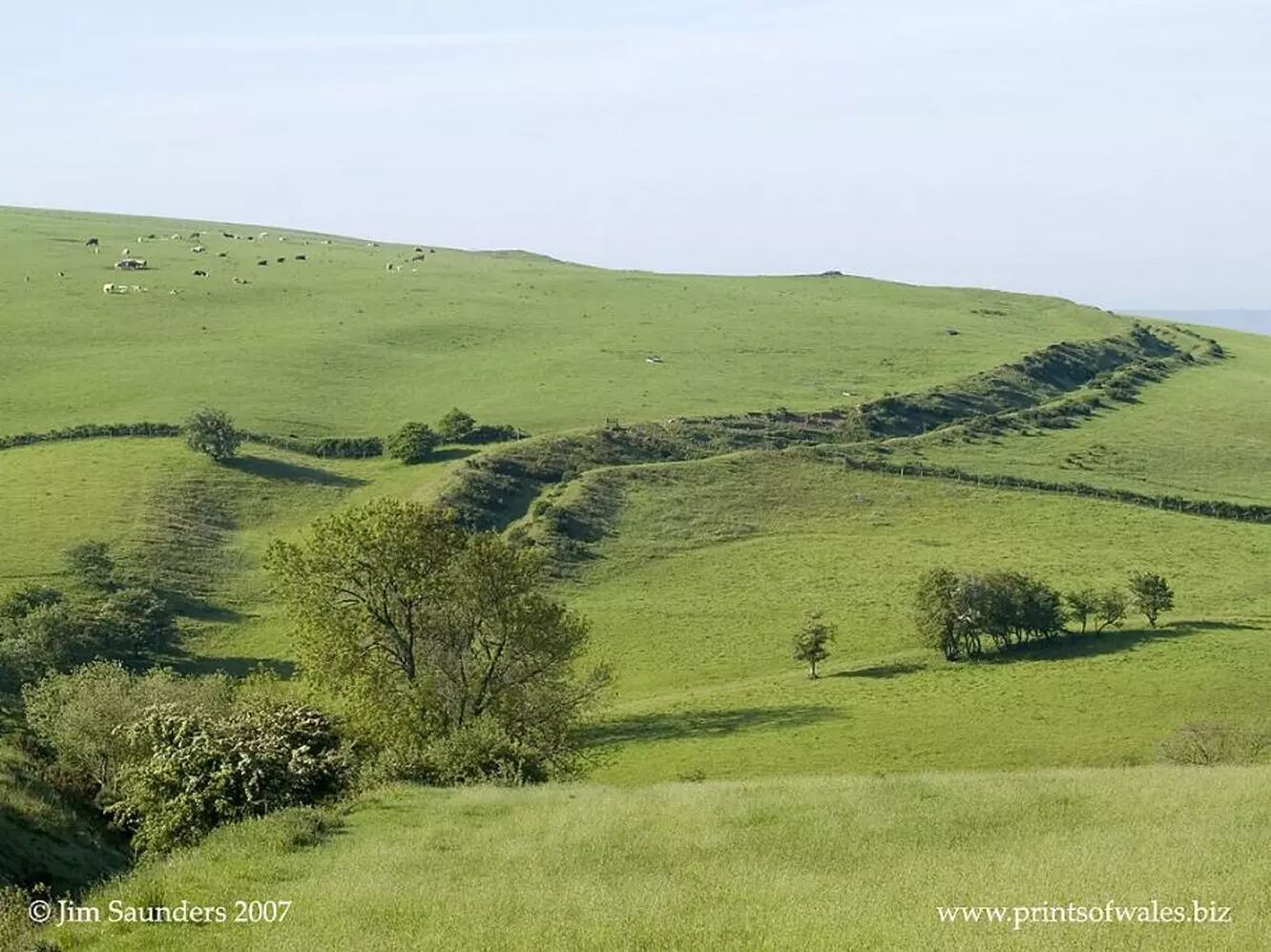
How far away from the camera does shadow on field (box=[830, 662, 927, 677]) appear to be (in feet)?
224

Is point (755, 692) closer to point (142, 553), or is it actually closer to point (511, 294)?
point (142, 553)

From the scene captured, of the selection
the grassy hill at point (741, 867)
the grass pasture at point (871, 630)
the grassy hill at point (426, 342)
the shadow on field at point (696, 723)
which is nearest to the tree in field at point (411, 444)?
the grassy hill at point (426, 342)

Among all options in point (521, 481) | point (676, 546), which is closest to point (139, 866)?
point (676, 546)

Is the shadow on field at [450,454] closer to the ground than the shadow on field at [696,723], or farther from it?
farther from it

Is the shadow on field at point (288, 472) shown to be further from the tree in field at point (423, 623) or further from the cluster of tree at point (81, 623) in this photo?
the tree in field at point (423, 623)

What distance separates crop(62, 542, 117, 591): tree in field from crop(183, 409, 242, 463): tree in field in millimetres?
21464

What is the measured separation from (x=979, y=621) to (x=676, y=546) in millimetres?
29602

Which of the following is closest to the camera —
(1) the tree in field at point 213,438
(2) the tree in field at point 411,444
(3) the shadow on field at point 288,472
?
(3) the shadow on field at point 288,472

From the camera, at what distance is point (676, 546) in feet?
311

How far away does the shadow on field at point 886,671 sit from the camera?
6831 centimetres

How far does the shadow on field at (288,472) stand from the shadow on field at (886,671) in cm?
4764

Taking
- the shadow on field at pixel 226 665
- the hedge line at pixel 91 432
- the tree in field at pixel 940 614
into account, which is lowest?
the shadow on field at pixel 226 665

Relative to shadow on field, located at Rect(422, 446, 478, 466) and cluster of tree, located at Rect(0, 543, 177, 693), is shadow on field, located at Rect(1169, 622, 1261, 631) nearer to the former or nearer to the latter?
shadow on field, located at Rect(422, 446, 478, 466)

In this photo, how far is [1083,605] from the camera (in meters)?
73.9
